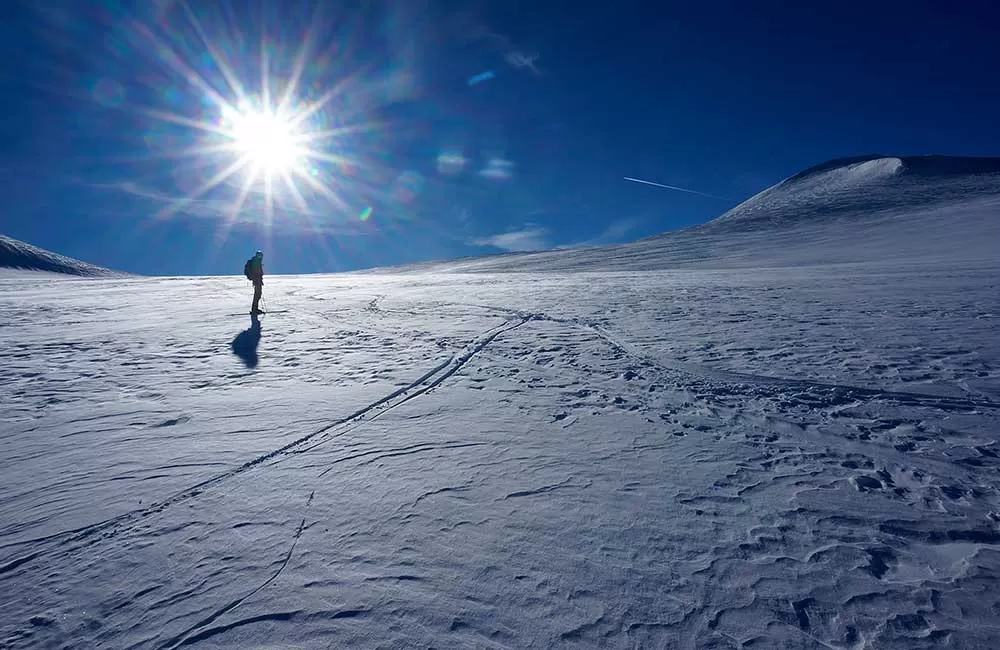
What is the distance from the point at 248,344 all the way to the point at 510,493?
8.95 metres

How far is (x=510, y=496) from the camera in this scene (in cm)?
464

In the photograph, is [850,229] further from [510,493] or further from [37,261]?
[37,261]

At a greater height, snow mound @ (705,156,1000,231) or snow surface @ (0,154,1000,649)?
snow mound @ (705,156,1000,231)

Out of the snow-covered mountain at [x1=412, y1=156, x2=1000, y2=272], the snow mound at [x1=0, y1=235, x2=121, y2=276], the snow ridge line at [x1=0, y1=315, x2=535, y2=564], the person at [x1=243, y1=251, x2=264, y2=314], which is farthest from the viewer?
the snow mound at [x1=0, y1=235, x2=121, y2=276]

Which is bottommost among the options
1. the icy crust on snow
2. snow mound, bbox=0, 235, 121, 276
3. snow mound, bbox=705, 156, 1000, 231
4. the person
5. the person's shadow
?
the icy crust on snow

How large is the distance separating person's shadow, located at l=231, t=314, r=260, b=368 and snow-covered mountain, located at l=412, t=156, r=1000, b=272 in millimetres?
28018

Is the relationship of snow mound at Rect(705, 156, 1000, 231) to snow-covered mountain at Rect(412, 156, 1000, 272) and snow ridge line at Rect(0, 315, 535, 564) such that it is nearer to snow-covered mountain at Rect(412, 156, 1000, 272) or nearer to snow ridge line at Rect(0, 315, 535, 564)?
snow-covered mountain at Rect(412, 156, 1000, 272)

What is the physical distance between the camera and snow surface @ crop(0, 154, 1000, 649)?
127 inches

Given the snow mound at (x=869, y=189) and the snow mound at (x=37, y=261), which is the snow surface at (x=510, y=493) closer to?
the snow mound at (x=869, y=189)

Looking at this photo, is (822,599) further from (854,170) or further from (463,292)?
(854,170)

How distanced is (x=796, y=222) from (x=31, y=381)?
62.2 m

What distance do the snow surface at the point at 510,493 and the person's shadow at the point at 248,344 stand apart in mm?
111

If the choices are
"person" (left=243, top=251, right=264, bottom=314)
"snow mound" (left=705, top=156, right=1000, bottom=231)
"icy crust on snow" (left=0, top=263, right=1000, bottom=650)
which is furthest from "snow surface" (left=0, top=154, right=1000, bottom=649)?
"snow mound" (left=705, top=156, right=1000, bottom=231)

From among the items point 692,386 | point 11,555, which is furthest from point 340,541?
point 692,386
